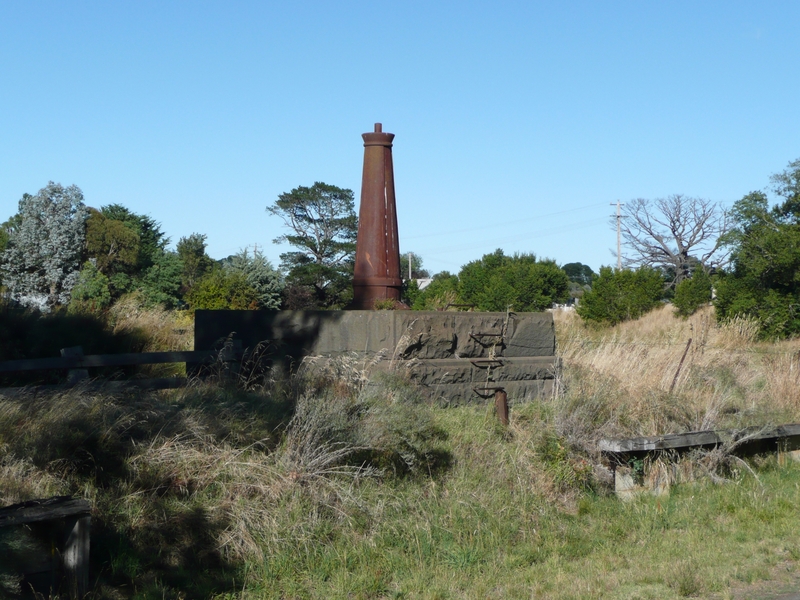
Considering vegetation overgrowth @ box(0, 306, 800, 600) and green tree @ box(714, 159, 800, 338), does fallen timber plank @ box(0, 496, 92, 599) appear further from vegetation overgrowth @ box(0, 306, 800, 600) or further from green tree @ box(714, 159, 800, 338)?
green tree @ box(714, 159, 800, 338)

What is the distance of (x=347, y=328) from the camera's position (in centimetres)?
895

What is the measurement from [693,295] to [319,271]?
16472 mm

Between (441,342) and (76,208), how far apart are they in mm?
26431

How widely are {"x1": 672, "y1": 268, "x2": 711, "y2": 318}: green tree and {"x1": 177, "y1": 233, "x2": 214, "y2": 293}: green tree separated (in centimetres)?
2144

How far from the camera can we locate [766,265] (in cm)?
2398

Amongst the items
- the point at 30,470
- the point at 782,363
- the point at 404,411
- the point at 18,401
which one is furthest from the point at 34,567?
the point at 782,363

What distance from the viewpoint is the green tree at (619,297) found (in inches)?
1190

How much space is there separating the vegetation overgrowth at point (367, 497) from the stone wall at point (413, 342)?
0.43 meters

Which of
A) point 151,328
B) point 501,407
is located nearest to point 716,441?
point 501,407

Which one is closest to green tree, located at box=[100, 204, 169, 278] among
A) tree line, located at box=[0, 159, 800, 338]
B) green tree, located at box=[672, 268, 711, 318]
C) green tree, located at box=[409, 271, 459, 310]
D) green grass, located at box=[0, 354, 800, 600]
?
tree line, located at box=[0, 159, 800, 338]

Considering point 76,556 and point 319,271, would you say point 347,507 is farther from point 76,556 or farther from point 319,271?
point 319,271

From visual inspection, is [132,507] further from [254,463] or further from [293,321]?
[293,321]

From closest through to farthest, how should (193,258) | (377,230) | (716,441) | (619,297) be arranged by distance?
(716,441) < (377,230) < (619,297) < (193,258)

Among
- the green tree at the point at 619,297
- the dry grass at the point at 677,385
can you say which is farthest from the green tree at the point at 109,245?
the dry grass at the point at 677,385
